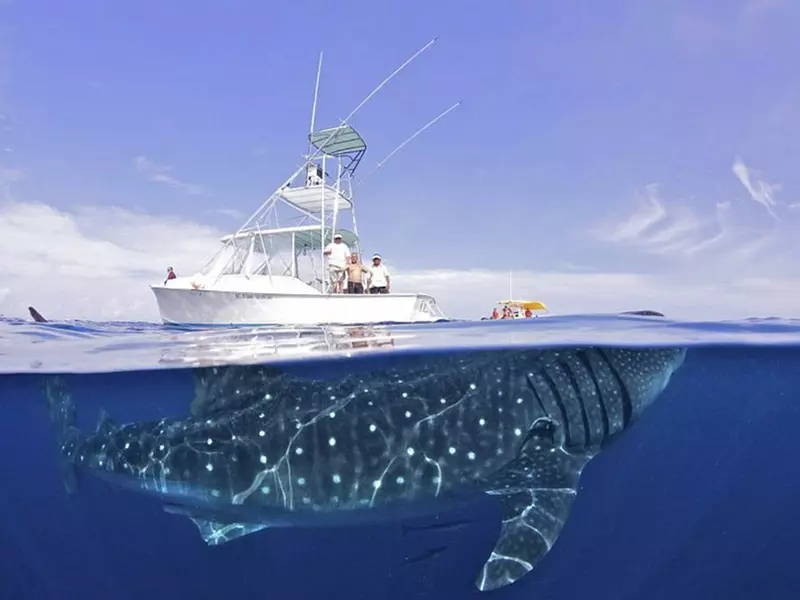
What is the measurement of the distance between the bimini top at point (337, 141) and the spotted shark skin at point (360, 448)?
2106 cm

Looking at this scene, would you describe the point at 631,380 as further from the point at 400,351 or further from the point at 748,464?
the point at 748,464

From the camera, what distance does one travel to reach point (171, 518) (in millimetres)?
8102

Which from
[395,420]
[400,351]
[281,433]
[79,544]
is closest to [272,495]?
[281,433]

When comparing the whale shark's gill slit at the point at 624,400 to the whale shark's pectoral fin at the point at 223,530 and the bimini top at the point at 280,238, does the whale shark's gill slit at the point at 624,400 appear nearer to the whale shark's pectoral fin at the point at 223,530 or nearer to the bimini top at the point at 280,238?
the whale shark's pectoral fin at the point at 223,530

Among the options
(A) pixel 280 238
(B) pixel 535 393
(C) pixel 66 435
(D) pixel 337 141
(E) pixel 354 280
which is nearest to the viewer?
(B) pixel 535 393

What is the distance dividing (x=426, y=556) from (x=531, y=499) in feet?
19.0

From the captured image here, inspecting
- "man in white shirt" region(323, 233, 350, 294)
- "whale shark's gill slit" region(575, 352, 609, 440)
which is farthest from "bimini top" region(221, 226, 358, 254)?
"whale shark's gill slit" region(575, 352, 609, 440)

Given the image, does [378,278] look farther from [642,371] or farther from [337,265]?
[642,371]

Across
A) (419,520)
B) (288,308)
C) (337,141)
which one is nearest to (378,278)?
(288,308)

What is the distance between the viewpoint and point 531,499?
14.1 feet

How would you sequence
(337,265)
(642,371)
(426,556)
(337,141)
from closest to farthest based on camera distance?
(642,371) → (426,556) → (337,265) → (337,141)

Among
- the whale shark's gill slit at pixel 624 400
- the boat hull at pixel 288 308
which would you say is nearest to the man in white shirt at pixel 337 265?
the boat hull at pixel 288 308

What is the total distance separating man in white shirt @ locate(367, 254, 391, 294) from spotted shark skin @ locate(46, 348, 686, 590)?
549 inches

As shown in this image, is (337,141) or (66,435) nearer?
(66,435)
